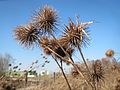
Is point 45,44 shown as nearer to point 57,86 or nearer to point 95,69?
point 95,69

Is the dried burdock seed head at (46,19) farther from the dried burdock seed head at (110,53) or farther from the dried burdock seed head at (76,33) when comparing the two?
the dried burdock seed head at (110,53)

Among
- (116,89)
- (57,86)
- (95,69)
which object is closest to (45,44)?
(95,69)

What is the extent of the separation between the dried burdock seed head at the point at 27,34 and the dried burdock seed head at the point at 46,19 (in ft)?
1.22

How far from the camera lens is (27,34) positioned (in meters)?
13.1

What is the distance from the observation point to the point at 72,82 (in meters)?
25.6

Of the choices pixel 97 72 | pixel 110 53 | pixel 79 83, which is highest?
pixel 110 53

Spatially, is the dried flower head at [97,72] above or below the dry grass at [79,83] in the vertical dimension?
below

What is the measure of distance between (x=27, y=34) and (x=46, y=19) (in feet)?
3.53

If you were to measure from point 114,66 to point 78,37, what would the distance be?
10354 mm

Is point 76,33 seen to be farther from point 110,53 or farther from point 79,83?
point 79,83

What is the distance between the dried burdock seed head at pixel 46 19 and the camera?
1264cm

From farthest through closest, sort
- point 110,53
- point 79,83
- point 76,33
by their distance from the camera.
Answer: point 79,83 → point 110,53 → point 76,33

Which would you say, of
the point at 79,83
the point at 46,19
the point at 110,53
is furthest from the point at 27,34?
the point at 79,83

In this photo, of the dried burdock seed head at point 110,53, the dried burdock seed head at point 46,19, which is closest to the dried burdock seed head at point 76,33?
the dried burdock seed head at point 46,19
